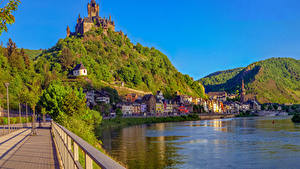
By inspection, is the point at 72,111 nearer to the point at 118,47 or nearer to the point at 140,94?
the point at 140,94

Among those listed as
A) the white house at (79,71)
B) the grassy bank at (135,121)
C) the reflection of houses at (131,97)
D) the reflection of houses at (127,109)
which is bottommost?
the grassy bank at (135,121)

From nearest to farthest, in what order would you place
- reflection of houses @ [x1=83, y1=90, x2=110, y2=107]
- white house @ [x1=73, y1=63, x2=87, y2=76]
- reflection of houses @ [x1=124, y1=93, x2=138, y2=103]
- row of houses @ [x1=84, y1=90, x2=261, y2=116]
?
1. reflection of houses @ [x1=83, y1=90, x2=110, y2=107]
2. row of houses @ [x1=84, y1=90, x2=261, y2=116]
3. white house @ [x1=73, y1=63, x2=87, y2=76]
4. reflection of houses @ [x1=124, y1=93, x2=138, y2=103]

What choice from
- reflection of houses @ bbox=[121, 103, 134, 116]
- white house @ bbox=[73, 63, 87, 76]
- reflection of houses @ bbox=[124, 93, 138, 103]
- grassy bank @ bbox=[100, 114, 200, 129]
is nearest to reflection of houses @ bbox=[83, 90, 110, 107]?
reflection of houses @ bbox=[121, 103, 134, 116]

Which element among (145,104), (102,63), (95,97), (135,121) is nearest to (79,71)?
(95,97)

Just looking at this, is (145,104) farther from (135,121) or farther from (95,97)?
(135,121)

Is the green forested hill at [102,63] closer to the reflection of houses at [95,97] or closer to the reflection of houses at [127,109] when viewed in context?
the reflection of houses at [95,97]

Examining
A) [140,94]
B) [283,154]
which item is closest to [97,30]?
[140,94]

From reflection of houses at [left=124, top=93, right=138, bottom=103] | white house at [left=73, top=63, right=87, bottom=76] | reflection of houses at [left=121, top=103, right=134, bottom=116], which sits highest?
white house at [left=73, top=63, right=87, bottom=76]

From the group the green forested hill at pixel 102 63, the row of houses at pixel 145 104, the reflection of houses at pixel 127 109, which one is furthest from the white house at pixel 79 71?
the reflection of houses at pixel 127 109

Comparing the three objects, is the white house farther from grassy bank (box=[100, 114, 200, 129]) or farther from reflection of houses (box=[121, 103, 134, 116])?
grassy bank (box=[100, 114, 200, 129])

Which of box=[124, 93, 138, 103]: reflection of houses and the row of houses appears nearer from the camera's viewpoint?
the row of houses

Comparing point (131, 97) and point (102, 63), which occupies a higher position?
point (102, 63)

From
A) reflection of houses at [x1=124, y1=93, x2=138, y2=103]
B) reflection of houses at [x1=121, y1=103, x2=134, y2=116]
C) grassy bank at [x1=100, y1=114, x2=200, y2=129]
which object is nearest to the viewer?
grassy bank at [x1=100, y1=114, x2=200, y2=129]

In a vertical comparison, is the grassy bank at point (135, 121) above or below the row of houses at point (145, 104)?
below
